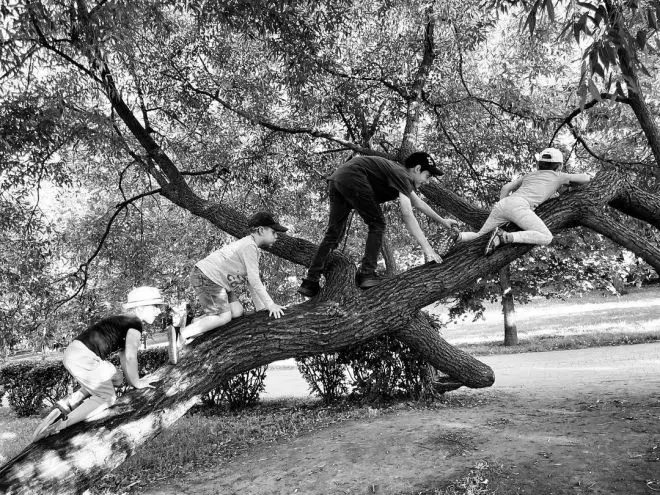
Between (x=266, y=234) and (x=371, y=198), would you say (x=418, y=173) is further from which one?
(x=266, y=234)

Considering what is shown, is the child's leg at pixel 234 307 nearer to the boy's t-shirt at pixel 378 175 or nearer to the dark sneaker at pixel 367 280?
the dark sneaker at pixel 367 280

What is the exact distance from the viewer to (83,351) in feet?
13.4

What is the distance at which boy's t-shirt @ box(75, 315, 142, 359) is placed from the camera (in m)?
4.14

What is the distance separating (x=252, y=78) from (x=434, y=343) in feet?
19.4

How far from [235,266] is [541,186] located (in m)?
3.28

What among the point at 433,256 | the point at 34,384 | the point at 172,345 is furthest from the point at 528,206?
the point at 34,384

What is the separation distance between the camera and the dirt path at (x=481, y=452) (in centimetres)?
421

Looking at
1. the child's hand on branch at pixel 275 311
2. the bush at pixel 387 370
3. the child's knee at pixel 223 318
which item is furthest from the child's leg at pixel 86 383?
the bush at pixel 387 370

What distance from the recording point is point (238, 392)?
936cm

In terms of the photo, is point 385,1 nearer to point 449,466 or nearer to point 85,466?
point 449,466

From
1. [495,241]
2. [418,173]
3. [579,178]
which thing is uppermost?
[418,173]

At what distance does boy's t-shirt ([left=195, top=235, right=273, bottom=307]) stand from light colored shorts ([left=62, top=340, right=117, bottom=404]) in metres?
1.26

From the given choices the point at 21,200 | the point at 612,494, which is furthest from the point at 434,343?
the point at 21,200

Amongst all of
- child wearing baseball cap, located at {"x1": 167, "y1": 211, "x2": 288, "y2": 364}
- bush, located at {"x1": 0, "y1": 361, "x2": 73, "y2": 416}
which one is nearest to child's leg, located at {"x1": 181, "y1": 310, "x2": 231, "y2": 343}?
child wearing baseball cap, located at {"x1": 167, "y1": 211, "x2": 288, "y2": 364}
